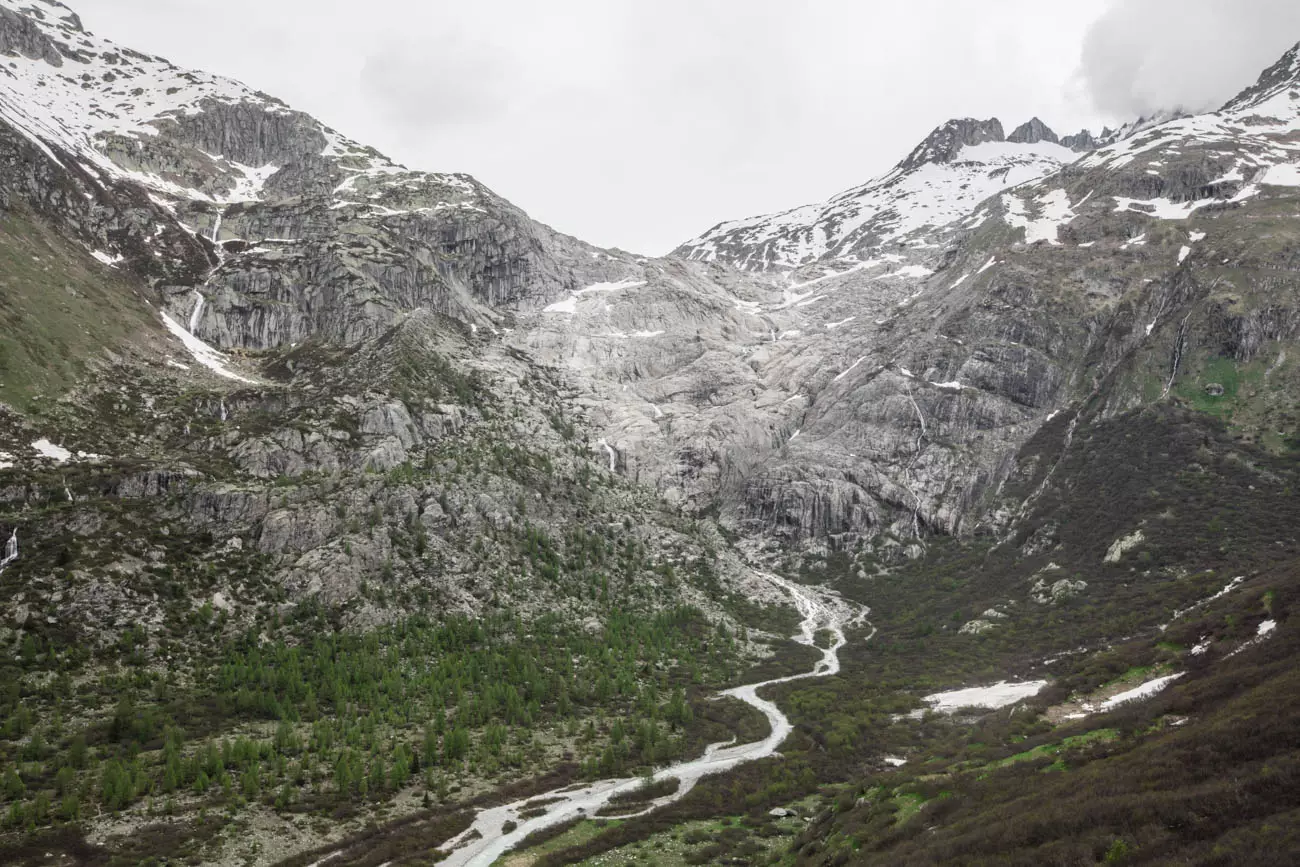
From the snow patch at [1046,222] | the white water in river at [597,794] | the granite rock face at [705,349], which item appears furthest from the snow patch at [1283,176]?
the white water in river at [597,794]

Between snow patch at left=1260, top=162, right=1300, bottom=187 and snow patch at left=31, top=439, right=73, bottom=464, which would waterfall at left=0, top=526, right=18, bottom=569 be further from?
snow patch at left=1260, top=162, right=1300, bottom=187

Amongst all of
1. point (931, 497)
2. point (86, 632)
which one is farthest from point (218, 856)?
point (931, 497)

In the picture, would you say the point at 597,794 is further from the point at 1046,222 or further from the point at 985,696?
the point at 1046,222

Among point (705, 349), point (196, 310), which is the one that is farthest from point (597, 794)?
point (705, 349)

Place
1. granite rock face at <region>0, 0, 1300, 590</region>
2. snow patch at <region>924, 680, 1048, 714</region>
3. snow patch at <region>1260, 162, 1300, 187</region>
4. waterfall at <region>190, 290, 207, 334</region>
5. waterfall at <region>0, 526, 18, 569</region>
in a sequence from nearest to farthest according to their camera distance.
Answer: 1. snow patch at <region>924, 680, 1048, 714</region>
2. waterfall at <region>0, 526, 18, 569</region>
3. granite rock face at <region>0, 0, 1300, 590</region>
4. waterfall at <region>190, 290, 207, 334</region>
5. snow patch at <region>1260, 162, 1300, 187</region>

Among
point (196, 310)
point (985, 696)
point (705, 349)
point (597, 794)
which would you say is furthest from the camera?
point (705, 349)

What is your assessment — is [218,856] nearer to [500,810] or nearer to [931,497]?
[500,810]

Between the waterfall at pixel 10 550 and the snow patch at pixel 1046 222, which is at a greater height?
the snow patch at pixel 1046 222

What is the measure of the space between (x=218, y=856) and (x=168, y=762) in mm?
13980

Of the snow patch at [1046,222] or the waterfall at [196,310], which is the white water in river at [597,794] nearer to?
the snow patch at [1046,222]

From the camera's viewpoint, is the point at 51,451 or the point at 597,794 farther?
the point at 51,451

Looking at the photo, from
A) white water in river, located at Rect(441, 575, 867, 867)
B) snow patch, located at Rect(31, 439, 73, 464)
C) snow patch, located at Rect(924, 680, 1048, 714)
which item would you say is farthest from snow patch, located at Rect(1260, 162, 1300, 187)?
snow patch, located at Rect(31, 439, 73, 464)

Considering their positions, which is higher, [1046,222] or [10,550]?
[1046,222]

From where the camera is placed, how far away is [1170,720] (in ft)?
109
